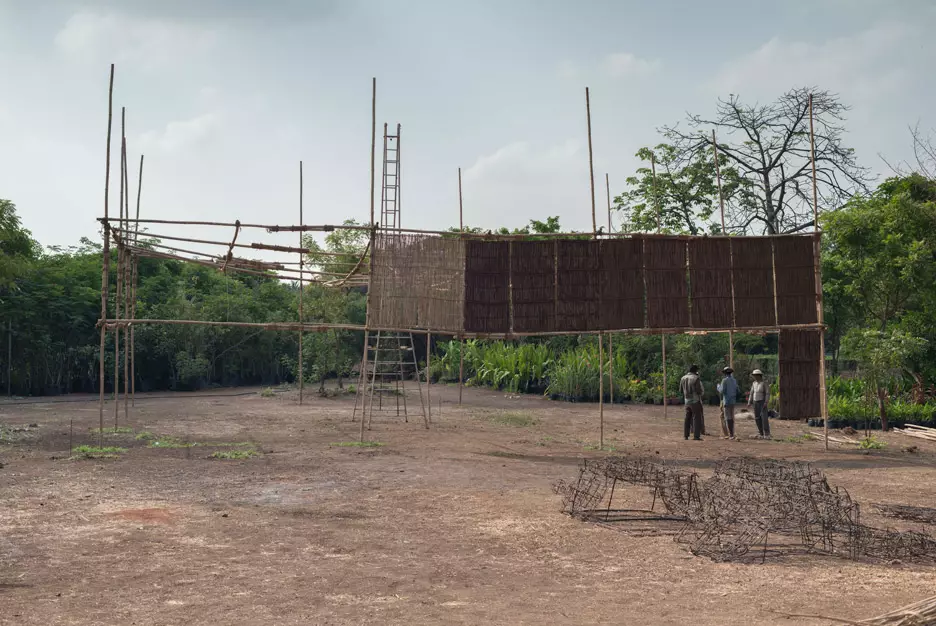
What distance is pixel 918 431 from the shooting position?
15.8 m

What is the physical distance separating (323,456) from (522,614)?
7454 mm

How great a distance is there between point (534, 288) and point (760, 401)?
5.45 meters

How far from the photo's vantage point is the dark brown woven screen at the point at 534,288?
44.7ft

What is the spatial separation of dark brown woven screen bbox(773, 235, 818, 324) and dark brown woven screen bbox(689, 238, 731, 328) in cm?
88

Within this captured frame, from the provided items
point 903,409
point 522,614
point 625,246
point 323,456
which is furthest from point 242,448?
point 903,409

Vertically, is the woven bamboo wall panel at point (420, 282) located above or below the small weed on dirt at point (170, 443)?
above

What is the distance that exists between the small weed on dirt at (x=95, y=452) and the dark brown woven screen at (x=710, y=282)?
9637 millimetres

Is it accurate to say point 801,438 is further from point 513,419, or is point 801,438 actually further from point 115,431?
point 115,431

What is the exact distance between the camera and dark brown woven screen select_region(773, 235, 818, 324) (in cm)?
1365

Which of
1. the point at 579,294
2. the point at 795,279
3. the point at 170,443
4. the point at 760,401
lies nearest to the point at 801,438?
the point at 760,401

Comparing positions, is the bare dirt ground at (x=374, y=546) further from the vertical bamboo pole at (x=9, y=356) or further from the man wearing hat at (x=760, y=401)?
the vertical bamboo pole at (x=9, y=356)

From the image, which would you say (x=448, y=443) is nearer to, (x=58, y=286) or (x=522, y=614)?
(x=522, y=614)

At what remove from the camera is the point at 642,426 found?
57.3 feet

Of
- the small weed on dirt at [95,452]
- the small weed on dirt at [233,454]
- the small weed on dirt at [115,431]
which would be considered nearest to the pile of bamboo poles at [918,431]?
the small weed on dirt at [233,454]
